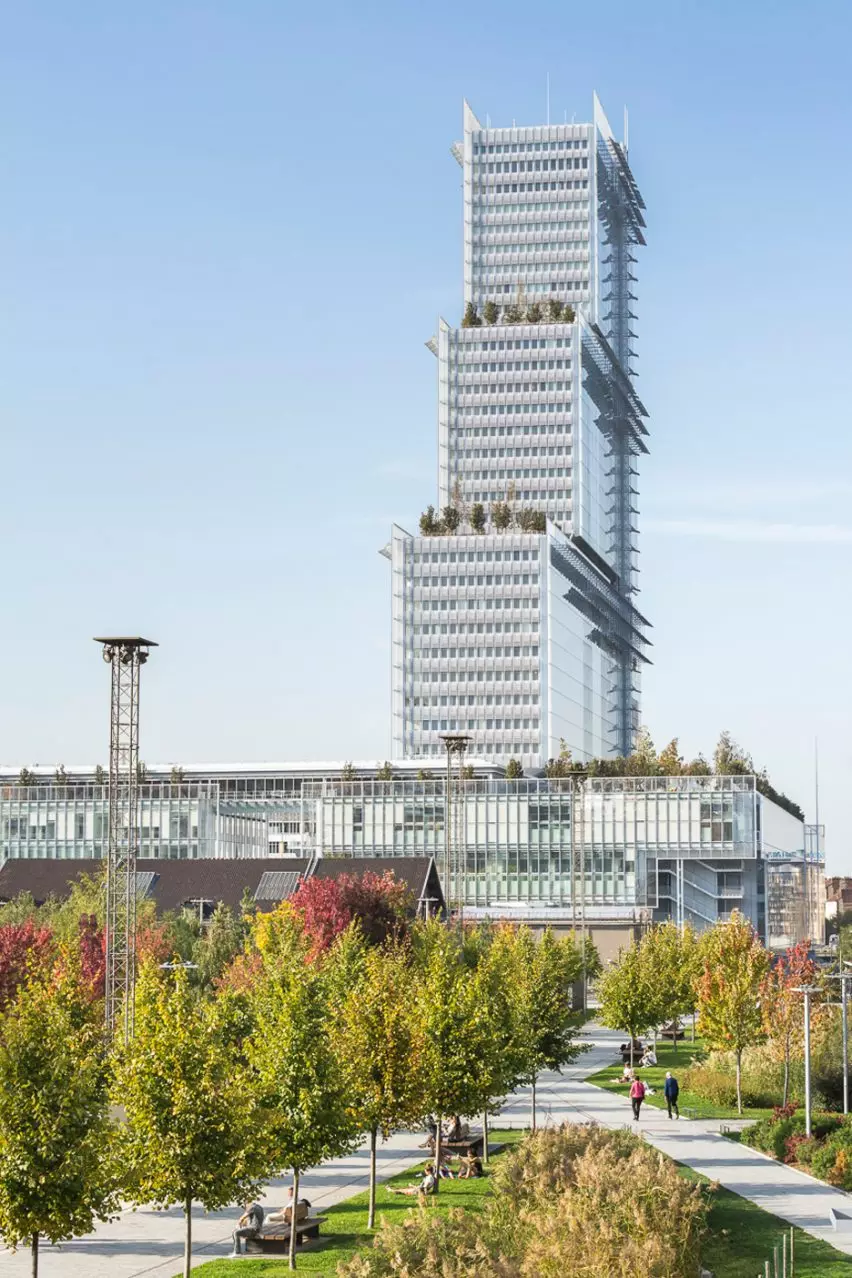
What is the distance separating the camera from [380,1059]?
42281mm

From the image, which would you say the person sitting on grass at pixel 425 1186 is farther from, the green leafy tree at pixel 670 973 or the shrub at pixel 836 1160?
the green leafy tree at pixel 670 973

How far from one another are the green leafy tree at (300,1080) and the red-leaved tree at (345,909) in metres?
41.1

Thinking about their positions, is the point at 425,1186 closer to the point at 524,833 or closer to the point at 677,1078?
the point at 677,1078

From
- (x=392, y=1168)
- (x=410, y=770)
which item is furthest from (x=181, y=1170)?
(x=410, y=770)

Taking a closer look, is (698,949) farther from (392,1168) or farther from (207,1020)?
(207,1020)

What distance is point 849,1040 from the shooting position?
66938 mm

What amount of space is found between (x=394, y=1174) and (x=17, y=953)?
23.4 meters

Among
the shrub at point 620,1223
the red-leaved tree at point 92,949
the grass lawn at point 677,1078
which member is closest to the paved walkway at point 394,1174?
the grass lawn at point 677,1078

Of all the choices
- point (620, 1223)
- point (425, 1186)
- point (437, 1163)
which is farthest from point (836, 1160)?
point (620, 1223)

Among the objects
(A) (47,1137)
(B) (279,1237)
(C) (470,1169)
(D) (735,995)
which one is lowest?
(C) (470,1169)

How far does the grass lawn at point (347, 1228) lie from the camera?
1359 inches

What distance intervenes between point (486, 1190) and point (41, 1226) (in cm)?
1619

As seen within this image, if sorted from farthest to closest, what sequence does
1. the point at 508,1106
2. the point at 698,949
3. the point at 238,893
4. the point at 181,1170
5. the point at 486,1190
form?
the point at 238,893
the point at 698,949
the point at 508,1106
the point at 486,1190
the point at 181,1170

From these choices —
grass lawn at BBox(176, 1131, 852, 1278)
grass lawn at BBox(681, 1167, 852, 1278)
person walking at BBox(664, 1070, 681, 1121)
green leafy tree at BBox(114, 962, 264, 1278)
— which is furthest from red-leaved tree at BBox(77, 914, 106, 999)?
green leafy tree at BBox(114, 962, 264, 1278)
